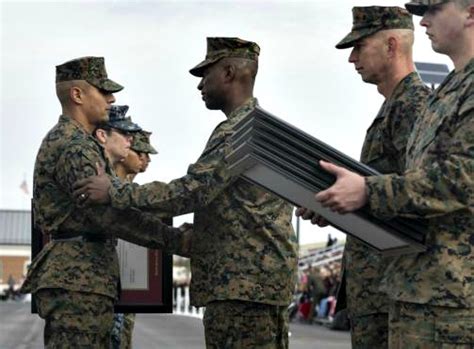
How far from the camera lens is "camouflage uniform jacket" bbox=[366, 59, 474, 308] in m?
3.70

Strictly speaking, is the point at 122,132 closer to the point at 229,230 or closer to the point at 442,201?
the point at 229,230

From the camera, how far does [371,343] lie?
5.15m

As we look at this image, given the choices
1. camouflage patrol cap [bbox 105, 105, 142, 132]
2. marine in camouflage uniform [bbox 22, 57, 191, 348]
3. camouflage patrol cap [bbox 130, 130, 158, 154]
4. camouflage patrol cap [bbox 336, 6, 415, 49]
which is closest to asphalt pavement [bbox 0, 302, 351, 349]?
camouflage patrol cap [bbox 130, 130, 158, 154]

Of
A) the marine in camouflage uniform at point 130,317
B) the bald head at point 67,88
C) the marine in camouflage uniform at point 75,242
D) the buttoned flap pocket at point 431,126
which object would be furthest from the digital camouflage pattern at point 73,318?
the buttoned flap pocket at point 431,126

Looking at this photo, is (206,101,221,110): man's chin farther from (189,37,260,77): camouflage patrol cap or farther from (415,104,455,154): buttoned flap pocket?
(415,104,455,154): buttoned flap pocket

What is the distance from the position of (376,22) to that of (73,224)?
1.77 m

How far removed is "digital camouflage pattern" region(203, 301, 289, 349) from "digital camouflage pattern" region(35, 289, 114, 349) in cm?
54

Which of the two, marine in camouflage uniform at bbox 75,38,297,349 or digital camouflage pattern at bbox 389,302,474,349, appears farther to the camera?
marine in camouflage uniform at bbox 75,38,297,349

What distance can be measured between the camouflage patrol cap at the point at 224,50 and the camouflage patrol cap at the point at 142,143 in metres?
2.44

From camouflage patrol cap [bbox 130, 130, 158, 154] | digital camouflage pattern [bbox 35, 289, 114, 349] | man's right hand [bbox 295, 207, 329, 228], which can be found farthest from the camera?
camouflage patrol cap [bbox 130, 130, 158, 154]

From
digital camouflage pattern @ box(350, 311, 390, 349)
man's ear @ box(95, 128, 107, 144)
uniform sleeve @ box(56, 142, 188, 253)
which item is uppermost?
man's ear @ box(95, 128, 107, 144)

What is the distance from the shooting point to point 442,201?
146 inches

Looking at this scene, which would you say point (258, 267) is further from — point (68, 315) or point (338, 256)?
point (338, 256)

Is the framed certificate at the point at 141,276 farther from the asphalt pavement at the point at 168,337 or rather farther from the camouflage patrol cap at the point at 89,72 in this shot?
the asphalt pavement at the point at 168,337
